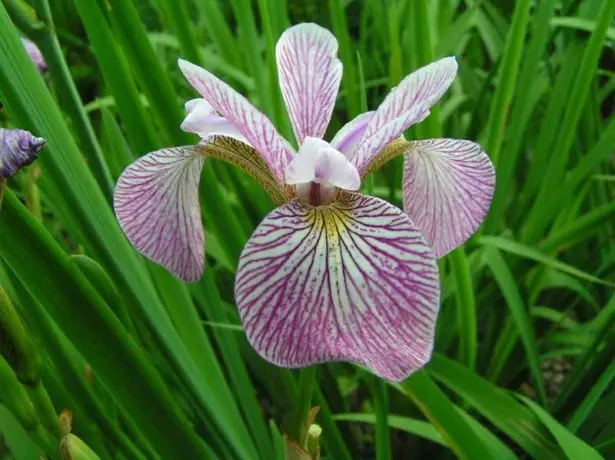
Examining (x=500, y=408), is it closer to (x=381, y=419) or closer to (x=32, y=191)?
(x=381, y=419)

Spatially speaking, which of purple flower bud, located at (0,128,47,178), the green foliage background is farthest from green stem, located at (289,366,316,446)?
purple flower bud, located at (0,128,47,178)

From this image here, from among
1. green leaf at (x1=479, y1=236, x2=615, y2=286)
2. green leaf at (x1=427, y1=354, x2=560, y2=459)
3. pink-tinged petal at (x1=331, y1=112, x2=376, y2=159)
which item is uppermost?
pink-tinged petal at (x1=331, y1=112, x2=376, y2=159)

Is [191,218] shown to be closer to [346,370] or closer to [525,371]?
[346,370]

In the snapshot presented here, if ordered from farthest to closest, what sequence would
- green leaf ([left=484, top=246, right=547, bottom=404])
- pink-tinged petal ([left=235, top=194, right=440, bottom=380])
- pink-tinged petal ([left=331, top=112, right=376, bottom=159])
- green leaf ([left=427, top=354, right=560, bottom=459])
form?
green leaf ([left=484, top=246, right=547, bottom=404]) < green leaf ([left=427, top=354, right=560, bottom=459]) < pink-tinged petal ([left=331, top=112, right=376, bottom=159]) < pink-tinged petal ([left=235, top=194, right=440, bottom=380])

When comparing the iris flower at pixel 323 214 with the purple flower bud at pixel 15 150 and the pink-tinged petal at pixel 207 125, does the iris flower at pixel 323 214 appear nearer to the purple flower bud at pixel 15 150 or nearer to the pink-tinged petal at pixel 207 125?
the pink-tinged petal at pixel 207 125

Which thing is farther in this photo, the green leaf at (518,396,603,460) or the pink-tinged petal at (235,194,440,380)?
the green leaf at (518,396,603,460)

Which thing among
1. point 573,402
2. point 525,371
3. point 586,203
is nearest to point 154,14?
point 586,203

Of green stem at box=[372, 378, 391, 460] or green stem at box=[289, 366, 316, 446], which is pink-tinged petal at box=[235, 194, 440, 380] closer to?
green stem at box=[289, 366, 316, 446]
